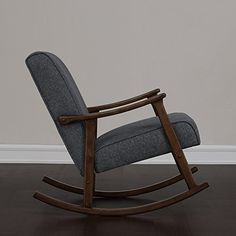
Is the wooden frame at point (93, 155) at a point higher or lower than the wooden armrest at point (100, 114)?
lower

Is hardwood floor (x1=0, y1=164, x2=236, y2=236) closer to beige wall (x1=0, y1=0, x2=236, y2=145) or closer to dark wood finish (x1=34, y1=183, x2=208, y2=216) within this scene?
dark wood finish (x1=34, y1=183, x2=208, y2=216)

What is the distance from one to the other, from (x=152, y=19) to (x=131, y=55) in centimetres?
32

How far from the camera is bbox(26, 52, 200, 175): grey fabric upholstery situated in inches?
86.1

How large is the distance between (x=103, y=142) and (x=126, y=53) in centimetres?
152

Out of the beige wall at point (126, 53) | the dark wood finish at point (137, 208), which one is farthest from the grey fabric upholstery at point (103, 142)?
the beige wall at point (126, 53)

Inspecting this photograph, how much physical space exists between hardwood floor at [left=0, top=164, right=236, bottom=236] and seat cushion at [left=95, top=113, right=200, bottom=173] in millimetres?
292

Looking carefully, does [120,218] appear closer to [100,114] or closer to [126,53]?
[100,114]

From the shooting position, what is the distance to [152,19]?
3629 millimetres

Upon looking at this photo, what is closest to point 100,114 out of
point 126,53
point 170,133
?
point 170,133

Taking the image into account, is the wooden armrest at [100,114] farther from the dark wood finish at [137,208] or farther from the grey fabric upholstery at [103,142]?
the dark wood finish at [137,208]

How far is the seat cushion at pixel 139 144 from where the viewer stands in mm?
2184

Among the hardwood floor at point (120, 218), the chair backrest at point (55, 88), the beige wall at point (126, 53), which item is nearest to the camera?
the hardwood floor at point (120, 218)

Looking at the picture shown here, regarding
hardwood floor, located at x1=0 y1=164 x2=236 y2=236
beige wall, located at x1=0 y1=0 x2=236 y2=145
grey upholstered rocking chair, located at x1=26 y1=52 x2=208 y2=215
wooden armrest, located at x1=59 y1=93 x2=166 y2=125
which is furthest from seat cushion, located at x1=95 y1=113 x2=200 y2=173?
beige wall, located at x1=0 y1=0 x2=236 y2=145

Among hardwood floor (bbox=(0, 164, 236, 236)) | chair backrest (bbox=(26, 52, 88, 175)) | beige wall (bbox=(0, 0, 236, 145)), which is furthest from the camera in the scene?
beige wall (bbox=(0, 0, 236, 145))
